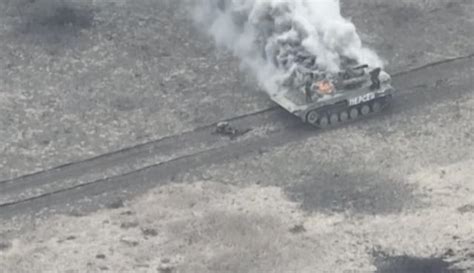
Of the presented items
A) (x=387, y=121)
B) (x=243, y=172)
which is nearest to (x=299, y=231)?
(x=243, y=172)

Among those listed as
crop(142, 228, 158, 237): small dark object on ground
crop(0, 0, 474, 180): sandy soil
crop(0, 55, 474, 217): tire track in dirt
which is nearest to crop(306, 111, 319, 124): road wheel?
crop(0, 55, 474, 217): tire track in dirt

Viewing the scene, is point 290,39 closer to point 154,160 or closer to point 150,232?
point 154,160

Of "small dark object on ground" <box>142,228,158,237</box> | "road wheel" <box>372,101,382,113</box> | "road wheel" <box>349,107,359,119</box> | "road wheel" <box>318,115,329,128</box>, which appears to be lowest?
"small dark object on ground" <box>142,228,158,237</box>

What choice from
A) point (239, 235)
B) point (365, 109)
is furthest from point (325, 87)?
point (239, 235)

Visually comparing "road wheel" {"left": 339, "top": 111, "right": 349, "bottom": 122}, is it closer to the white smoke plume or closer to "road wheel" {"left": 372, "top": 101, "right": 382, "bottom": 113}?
"road wheel" {"left": 372, "top": 101, "right": 382, "bottom": 113}

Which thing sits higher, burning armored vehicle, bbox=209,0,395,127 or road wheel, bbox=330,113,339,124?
burning armored vehicle, bbox=209,0,395,127

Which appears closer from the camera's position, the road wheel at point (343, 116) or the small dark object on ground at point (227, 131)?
the small dark object on ground at point (227, 131)

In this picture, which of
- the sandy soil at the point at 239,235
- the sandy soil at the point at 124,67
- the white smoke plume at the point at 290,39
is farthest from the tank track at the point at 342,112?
the sandy soil at the point at 239,235

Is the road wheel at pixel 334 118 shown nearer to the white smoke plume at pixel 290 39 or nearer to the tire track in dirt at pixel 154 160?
the tire track in dirt at pixel 154 160
